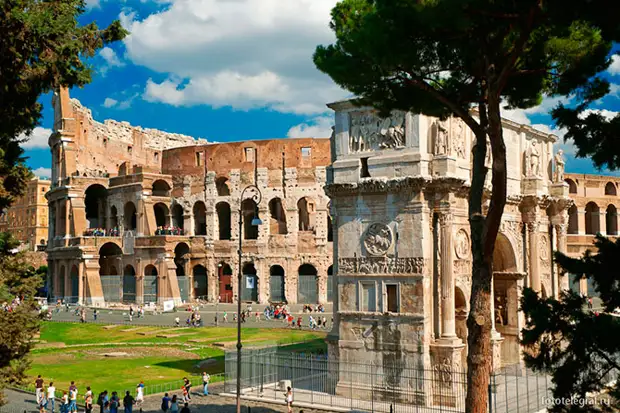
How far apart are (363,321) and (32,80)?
10.2 m

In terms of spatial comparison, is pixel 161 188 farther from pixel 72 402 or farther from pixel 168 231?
pixel 72 402

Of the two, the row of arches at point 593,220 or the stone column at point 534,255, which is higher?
the row of arches at point 593,220

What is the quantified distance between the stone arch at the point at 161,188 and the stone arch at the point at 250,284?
9504 mm

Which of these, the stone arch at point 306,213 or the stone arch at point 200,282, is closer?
the stone arch at point 200,282

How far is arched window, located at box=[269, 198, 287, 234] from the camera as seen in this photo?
51.0 m

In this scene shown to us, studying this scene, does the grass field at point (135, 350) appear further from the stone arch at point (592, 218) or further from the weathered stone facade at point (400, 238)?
the stone arch at point (592, 218)

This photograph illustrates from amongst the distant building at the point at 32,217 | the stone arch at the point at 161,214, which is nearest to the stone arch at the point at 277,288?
the stone arch at the point at 161,214

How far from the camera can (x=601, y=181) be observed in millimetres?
57938

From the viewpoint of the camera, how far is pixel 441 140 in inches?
711

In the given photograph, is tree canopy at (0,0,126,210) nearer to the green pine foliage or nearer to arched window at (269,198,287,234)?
the green pine foliage

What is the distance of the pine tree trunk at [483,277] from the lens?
11211 mm

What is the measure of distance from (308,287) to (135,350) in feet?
63.1

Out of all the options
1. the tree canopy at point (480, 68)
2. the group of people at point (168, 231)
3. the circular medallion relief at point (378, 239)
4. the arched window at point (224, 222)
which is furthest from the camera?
the arched window at point (224, 222)

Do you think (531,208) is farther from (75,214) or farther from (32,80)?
(75,214)
